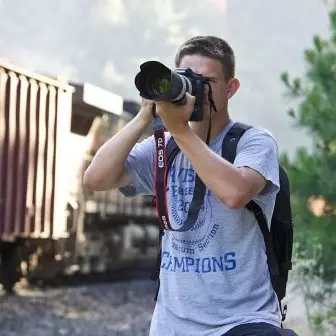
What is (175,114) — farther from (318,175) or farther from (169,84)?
(318,175)

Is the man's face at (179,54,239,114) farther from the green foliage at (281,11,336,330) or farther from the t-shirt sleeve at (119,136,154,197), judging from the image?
the green foliage at (281,11,336,330)

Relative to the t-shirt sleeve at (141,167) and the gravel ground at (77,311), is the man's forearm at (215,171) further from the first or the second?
the gravel ground at (77,311)

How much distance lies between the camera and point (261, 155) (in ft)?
7.96

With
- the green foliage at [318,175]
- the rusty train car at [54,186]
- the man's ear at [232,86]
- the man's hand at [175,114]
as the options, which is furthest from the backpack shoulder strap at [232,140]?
the rusty train car at [54,186]

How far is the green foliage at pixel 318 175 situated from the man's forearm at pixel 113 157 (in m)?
3.64

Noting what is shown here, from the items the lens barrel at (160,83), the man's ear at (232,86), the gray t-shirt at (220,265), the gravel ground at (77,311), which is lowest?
the gravel ground at (77,311)

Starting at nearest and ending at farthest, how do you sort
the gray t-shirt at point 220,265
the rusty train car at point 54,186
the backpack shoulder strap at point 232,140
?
the gray t-shirt at point 220,265 < the backpack shoulder strap at point 232,140 < the rusty train car at point 54,186

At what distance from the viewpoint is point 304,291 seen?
643 cm

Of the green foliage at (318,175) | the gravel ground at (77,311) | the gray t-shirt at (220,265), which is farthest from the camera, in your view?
the gravel ground at (77,311)

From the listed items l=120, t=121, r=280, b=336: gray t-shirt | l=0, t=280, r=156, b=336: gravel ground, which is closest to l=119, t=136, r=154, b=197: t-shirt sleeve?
l=120, t=121, r=280, b=336: gray t-shirt

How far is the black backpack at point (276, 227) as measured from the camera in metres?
2.44

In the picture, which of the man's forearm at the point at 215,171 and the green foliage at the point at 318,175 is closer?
the man's forearm at the point at 215,171

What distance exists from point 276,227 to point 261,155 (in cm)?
24

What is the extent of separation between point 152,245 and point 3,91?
765 centimetres
